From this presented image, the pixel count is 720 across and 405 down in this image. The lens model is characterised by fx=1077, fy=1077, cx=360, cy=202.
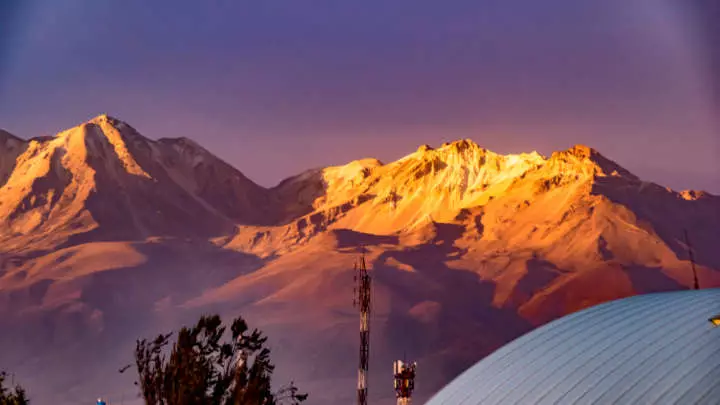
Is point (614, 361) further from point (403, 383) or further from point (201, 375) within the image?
point (403, 383)

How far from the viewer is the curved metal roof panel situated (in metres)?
37.8

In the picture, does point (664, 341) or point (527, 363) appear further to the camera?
point (527, 363)

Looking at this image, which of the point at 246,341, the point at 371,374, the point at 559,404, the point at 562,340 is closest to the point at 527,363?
the point at 562,340

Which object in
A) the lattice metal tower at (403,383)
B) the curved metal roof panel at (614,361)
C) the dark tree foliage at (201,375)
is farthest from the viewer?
the lattice metal tower at (403,383)

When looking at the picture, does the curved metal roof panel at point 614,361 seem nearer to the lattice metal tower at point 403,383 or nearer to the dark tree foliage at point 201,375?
the dark tree foliage at point 201,375

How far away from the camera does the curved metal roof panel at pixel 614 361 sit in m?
37.8

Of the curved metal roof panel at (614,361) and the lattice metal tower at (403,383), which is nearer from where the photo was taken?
the curved metal roof panel at (614,361)

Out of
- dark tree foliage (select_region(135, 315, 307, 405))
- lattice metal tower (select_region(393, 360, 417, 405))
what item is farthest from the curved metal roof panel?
lattice metal tower (select_region(393, 360, 417, 405))

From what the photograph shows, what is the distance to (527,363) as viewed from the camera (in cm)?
4450

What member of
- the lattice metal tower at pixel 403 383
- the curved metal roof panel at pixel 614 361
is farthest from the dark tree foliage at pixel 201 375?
the lattice metal tower at pixel 403 383

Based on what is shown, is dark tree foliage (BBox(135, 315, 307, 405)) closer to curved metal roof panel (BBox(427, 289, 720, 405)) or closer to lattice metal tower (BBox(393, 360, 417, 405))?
curved metal roof panel (BBox(427, 289, 720, 405))

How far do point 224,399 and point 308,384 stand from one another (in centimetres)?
15333

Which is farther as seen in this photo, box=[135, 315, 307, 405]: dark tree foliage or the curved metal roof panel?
box=[135, 315, 307, 405]: dark tree foliage

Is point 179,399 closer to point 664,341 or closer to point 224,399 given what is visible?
point 224,399
